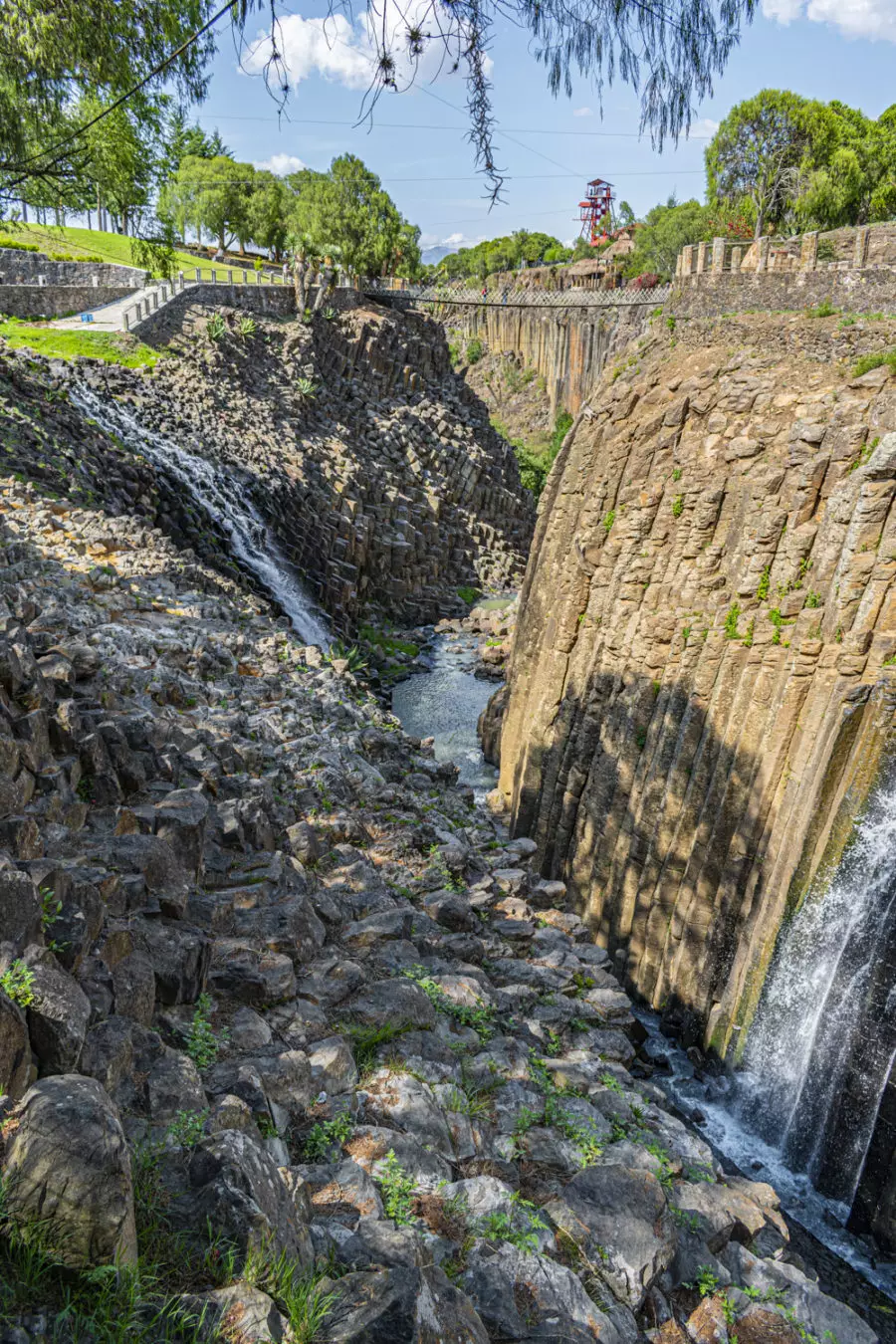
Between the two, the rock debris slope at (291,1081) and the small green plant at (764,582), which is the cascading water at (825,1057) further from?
the small green plant at (764,582)

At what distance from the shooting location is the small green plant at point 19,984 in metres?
4.33

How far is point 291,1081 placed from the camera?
5.89m

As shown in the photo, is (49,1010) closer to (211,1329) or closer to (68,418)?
(211,1329)

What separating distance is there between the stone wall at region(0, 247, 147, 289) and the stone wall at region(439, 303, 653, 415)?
→ 26378 mm

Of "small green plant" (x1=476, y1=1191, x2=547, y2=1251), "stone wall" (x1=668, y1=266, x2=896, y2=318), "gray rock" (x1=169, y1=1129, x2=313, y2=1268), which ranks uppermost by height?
"stone wall" (x1=668, y1=266, x2=896, y2=318)

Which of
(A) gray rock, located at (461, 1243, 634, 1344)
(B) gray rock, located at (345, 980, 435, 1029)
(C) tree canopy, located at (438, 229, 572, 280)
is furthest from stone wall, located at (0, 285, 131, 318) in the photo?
(C) tree canopy, located at (438, 229, 572, 280)

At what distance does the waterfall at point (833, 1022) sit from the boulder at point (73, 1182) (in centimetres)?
1021

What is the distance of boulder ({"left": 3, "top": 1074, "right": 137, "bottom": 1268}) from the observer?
10.6ft

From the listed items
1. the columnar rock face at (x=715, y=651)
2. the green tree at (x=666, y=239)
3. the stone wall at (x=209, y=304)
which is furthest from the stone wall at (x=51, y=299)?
the green tree at (x=666, y=239)

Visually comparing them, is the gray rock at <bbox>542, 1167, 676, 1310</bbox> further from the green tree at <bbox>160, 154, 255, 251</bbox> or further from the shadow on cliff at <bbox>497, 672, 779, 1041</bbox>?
the green tree at <bbox>160, 154, 255, 251</bbox>

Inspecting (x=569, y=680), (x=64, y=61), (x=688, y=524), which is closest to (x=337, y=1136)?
(x=64, y=61)

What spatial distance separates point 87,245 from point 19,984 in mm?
55657

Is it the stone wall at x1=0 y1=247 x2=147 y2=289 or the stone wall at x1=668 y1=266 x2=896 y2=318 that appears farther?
the stone wall at x1=0 y1=247 x2=147 y2=289

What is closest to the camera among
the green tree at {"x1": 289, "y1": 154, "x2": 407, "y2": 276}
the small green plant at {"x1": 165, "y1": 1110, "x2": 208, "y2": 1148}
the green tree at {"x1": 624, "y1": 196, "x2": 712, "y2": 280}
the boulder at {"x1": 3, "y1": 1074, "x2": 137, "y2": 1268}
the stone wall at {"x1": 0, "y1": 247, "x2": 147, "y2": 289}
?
the boulder at {"x1": 3, "y1": 1074, "x2": 137, "y2": 1268}
